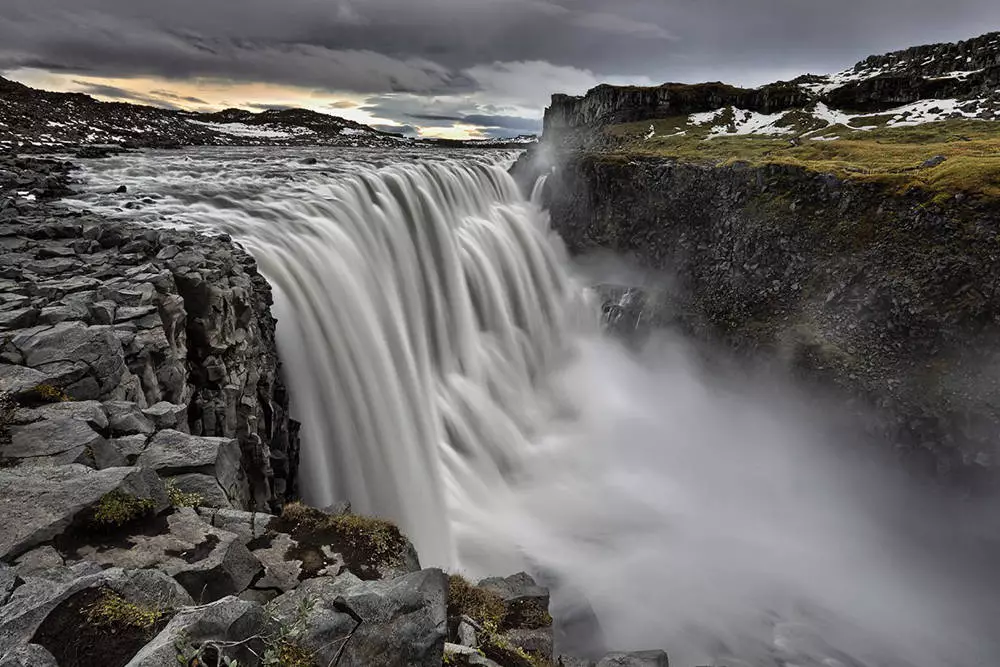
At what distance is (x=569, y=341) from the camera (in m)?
36.1

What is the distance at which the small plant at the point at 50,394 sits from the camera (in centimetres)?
816

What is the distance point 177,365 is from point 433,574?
22.8ft

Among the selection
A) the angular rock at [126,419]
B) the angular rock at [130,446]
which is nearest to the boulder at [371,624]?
the angular rock at [130,446]

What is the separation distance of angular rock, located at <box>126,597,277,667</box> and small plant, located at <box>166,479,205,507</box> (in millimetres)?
2950

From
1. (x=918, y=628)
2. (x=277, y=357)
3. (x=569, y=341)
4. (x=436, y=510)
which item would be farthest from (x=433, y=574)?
(x=569, y=341)

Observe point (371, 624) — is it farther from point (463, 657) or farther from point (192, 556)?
point (192, 556)

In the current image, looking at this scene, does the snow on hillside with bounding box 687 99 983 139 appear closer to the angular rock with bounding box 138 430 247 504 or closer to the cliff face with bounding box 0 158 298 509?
the cliff face with bounding box 0 158 298 509

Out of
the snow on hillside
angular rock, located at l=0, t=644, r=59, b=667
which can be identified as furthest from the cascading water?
the snow on hillside

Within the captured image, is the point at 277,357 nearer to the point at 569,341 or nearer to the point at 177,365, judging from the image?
the point at 177,365

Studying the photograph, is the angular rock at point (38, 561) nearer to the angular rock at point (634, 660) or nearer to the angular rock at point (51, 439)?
the angular rock at point (51, 439)

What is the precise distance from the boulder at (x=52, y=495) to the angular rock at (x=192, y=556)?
17.0 inches

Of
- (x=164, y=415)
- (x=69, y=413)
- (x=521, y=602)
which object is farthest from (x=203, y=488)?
(x=521, y=602)

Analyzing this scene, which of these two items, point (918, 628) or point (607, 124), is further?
point (607, 124)

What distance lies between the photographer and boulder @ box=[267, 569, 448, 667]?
521cm
